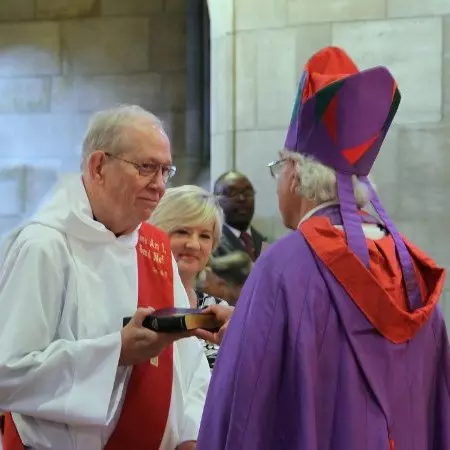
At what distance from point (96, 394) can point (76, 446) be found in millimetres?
153

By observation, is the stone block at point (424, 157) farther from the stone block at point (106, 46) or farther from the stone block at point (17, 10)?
the stone block at point (17, 10)

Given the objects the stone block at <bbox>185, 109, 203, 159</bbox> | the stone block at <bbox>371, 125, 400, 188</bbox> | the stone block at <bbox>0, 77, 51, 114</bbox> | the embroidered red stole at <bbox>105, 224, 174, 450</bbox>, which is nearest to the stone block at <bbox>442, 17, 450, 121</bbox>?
the stone block at <bbox>371, 125, 400, 188</bbox>

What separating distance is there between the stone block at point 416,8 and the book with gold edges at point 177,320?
3.61m

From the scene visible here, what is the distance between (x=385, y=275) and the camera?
187cm

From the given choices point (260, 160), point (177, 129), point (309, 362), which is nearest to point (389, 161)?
point (260, 160)

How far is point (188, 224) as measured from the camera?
9.84ft

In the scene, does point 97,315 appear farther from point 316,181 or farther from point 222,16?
point 222,16

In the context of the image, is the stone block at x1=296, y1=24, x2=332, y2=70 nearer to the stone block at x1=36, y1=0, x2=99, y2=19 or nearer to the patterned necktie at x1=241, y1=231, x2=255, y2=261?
the patterned necktie at x1=241, y1=231, x2=255, y2=261

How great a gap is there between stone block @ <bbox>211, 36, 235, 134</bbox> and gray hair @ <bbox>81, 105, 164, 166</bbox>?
10.1 ft

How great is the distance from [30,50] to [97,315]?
5.40m

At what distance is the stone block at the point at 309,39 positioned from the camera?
525cm

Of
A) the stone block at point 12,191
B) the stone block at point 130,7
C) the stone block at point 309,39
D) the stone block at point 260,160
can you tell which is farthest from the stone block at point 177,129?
the stone block at point 309,39

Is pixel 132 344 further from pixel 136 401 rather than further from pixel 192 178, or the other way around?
pixel 192 178

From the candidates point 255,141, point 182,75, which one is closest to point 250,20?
point 255,141
